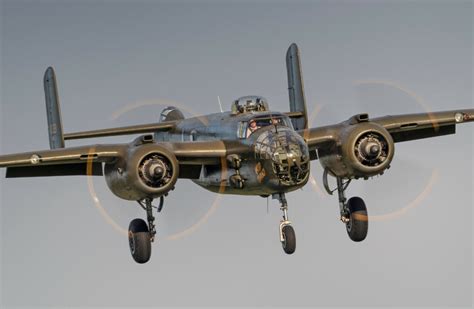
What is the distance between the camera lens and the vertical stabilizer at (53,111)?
177 feet

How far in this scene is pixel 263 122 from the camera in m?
43.3

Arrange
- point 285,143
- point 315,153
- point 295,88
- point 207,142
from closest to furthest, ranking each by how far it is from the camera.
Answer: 1. point 285,143
2. point 207,142
3. point 315,153
4. point 295,88

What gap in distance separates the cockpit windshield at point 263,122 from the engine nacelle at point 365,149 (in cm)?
230

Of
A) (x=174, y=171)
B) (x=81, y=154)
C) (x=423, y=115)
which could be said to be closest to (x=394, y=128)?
(x=423, y=115)

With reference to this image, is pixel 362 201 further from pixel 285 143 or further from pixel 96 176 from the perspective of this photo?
pixel 96 176

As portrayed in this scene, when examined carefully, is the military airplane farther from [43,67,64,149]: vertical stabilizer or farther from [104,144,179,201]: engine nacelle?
[43,67,64,149]: vertical stabilizer

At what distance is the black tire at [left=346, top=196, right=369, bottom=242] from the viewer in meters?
46.1

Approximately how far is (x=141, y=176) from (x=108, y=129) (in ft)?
27.5

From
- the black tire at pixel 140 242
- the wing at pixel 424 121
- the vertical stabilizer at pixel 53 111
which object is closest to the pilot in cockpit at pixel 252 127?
the wing at pixel 424 121

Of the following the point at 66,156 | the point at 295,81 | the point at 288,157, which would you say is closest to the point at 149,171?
the point at 66,156

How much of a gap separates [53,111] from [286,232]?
16.7 m

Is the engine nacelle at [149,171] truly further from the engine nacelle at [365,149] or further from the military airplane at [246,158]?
the engine nacelle at [365,149]

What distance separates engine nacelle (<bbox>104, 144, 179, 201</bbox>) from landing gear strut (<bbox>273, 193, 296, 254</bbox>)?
3.94m

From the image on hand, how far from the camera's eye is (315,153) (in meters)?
47.0
